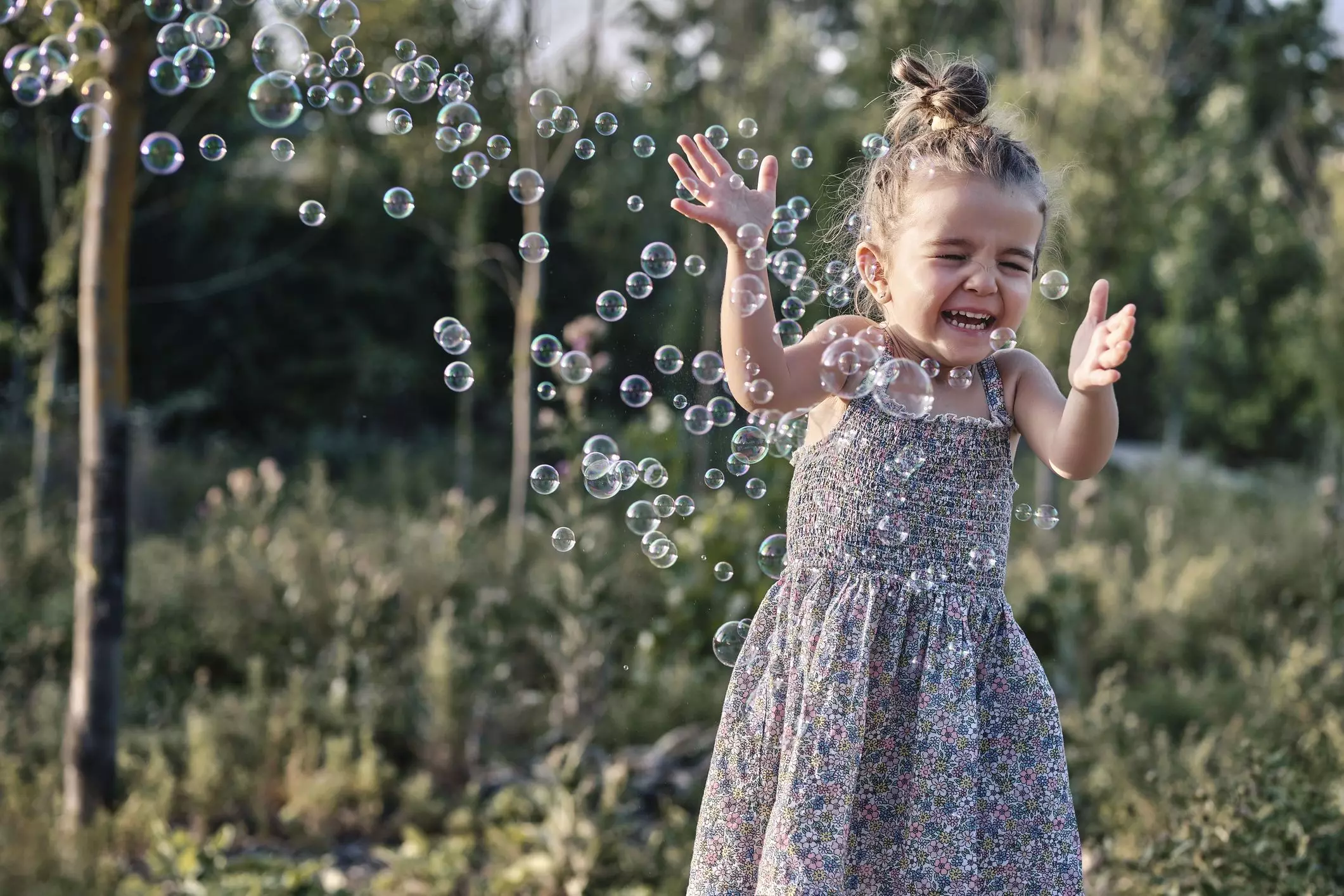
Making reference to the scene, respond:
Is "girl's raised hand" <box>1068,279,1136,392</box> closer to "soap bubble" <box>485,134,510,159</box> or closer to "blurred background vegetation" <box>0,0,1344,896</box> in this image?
"blurred background vegetation" <box>0,0,1344,896</box>

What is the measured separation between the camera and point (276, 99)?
2551 millimetres

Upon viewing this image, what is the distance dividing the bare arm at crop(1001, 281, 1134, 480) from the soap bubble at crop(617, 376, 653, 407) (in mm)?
740

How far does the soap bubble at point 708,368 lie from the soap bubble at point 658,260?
24 centimetres

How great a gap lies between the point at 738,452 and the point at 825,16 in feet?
80.4

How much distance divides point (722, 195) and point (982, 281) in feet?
1.39

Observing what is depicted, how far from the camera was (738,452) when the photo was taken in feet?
7.50

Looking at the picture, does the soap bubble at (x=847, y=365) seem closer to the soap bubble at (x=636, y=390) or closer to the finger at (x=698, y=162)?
the finger at (x=698, y=162)

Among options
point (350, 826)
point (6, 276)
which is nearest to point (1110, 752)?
point (350, 826)

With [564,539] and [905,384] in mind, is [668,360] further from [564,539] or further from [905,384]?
[905,384]

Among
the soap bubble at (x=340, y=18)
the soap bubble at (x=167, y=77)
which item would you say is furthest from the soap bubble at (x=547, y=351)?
the soap bubble at (x=167, y=77)

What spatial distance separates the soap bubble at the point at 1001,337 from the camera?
1961 mm

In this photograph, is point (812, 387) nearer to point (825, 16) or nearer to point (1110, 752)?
point (1110, 752)

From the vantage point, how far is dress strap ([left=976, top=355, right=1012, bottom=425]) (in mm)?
2096

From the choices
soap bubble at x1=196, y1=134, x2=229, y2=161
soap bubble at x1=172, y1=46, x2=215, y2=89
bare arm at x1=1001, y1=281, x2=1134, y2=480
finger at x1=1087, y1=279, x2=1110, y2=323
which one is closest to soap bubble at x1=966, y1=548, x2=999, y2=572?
bare arm at x1=1001, y1=281, x2=1134, y2=480
